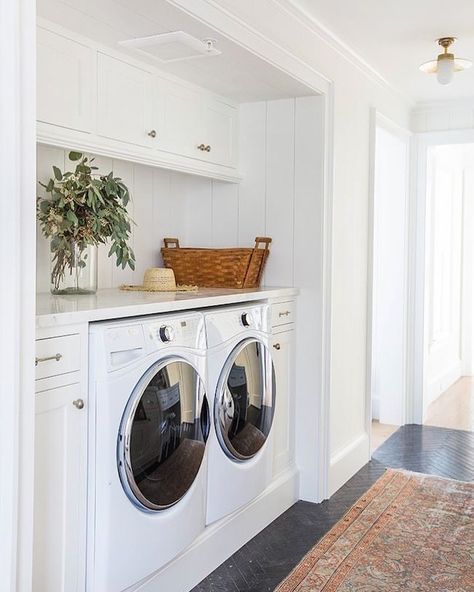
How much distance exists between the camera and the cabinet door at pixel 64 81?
7.24ft

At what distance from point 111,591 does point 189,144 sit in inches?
74.3

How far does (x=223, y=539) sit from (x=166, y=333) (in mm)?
1001

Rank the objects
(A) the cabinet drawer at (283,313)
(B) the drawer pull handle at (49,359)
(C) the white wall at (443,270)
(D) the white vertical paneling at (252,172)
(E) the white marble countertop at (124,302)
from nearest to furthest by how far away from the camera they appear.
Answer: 1. (B) the drawer pull handle at (49,359)
2. (E) the white marble countertop at (124,302)
3. (A) the cabinet drawer at (283,313)
4. (D) the white vertical paneling at (252,172)
5. (C) the white wall at (443,270)

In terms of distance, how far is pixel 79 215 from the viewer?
8.20 ft

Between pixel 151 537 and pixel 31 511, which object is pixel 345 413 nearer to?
pixel 151 537

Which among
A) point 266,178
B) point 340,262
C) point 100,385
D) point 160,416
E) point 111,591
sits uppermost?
point 266,178

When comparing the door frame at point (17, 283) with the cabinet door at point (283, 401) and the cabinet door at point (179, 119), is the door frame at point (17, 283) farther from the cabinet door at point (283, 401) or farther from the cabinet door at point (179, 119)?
the cabinet door at point (283, 401)

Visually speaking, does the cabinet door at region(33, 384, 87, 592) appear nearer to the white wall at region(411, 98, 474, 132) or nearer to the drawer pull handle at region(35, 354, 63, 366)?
the drawer pull handle at region(35, 354, 63, 366)

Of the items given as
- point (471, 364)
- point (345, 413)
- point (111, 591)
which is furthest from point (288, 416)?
point (471, 364)

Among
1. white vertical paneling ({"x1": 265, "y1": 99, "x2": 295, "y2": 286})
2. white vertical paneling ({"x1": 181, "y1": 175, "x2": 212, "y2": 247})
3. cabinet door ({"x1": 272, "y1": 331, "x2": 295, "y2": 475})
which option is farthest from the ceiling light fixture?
cabinet door ({"x1": 272, "y1": 331, "x2": 295, "y2": 475})

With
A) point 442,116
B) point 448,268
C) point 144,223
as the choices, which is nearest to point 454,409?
point 448,268

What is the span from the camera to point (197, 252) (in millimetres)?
3246

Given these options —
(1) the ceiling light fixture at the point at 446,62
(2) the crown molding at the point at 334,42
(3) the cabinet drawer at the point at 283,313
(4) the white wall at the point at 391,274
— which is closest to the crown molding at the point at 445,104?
(4) the white wall at the point at 391,274

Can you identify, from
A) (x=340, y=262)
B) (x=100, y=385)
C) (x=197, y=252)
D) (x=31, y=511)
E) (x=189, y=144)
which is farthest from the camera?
(x=340, y=262)
